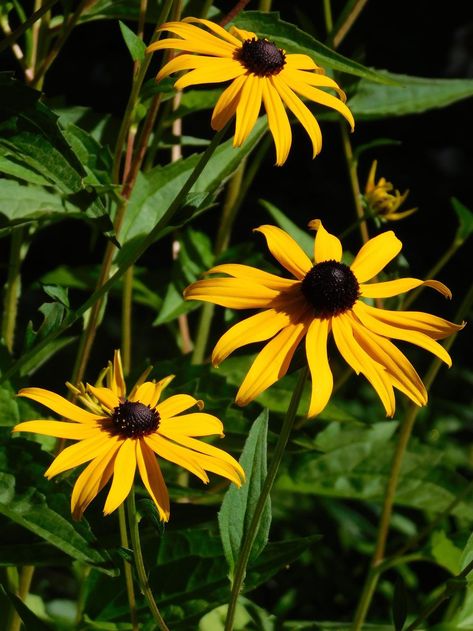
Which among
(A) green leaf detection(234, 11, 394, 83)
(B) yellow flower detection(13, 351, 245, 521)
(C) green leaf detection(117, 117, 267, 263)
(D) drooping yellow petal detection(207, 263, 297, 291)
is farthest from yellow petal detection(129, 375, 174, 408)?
(A) green leaf detection(234, 11, 394, 83)

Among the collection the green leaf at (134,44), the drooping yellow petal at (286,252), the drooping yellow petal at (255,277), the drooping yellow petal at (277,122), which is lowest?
the drooping yellow petal at (255,277)

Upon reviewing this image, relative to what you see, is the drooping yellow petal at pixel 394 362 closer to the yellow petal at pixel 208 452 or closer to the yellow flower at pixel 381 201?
the yellow petal at pixel 208 452

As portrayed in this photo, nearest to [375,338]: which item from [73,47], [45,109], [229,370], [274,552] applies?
[274,552]

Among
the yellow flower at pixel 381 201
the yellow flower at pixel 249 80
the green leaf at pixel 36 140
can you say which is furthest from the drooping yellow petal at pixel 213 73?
the yellow flower at pixel 381 201

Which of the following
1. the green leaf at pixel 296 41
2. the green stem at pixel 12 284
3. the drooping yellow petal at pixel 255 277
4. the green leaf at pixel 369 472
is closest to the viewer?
the drooping yellow petal at pixel 255 277

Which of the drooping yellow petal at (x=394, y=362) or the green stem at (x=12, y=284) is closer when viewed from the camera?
the drooping yellow petal at (x=394, y=362)

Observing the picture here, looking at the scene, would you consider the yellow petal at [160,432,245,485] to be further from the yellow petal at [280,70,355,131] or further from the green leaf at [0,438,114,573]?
the yellow petal at [280,70,355,131]

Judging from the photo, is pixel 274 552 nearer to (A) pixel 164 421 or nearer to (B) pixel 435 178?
(A) pixel 164 421
